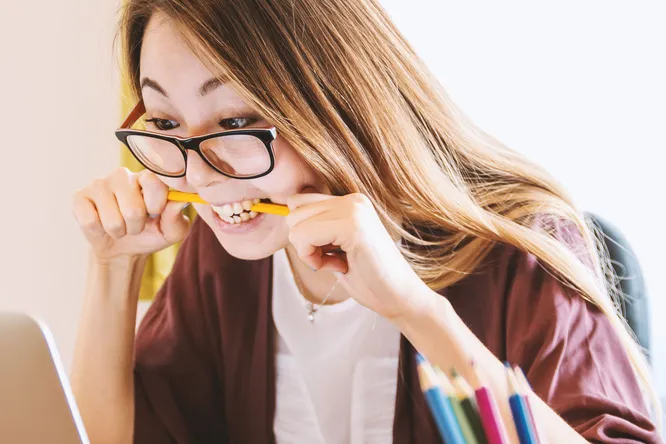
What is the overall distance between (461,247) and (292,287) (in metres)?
0.26

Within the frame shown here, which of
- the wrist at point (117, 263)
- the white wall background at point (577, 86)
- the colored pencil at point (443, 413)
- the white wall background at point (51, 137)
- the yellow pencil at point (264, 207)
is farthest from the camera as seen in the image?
the white wall background at point (51, 137)

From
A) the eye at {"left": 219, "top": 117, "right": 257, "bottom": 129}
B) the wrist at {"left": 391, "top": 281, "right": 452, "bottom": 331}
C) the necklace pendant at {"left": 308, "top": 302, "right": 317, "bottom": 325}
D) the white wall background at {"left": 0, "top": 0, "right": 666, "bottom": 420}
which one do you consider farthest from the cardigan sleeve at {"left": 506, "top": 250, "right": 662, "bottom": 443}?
the white wall background at {"left": 0, "top": 0, "right": 666, "bottom": 420}

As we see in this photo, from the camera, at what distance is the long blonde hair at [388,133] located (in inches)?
30.4

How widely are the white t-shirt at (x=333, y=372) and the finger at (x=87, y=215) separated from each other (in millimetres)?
273

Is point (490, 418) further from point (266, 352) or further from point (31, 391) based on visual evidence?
point (266, 352)

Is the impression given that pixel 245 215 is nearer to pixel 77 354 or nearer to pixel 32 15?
pixel 77 354

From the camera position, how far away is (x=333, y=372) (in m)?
1.03

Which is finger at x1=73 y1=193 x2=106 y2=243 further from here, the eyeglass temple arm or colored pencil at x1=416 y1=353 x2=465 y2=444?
colored pencil at x1=416 y1=353 x2=465 y2=444

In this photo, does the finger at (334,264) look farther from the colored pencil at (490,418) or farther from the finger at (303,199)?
the colored pencil at (490,418)

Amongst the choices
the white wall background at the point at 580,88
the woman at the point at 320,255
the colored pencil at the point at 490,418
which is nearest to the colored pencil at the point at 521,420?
the colored pencil at the point at 490,418

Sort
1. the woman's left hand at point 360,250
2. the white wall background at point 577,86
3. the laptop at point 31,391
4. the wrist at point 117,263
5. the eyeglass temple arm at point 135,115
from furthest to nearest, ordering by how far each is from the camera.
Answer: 1. the white wall background at point 577,86
2. the wrist at point 117,263
3. the eyeglass temple arm at point 135,115
4. the woman's left hand at point 360,250
5. the laptop at point 31,391

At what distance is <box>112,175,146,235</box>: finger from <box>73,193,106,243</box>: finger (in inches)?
1.4

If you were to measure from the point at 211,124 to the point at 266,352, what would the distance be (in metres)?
0.39

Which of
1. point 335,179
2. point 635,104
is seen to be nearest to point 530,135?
point 635,104
